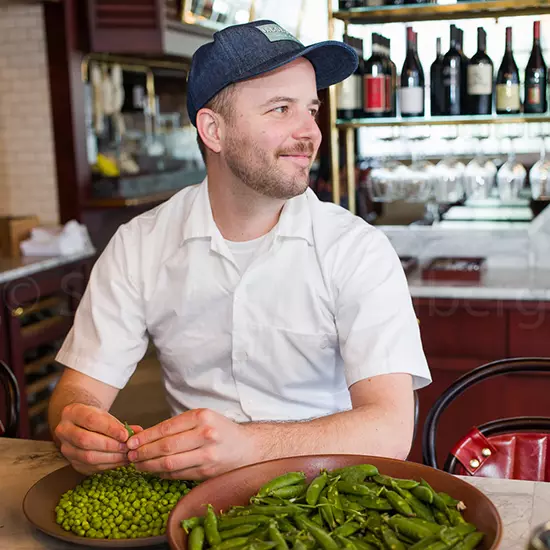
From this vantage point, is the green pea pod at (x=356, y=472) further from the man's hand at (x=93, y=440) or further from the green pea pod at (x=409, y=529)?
the man's hand at (x=93, y=440)

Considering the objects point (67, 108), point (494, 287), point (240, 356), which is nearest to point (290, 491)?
point (240, 356)

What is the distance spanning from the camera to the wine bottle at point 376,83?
12.5 ft

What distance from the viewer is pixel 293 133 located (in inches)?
72.7

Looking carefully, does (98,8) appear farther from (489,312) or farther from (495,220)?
(489,312)

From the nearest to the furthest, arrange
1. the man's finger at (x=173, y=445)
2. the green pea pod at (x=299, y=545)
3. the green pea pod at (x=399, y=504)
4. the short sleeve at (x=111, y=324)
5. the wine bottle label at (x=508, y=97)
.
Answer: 1. the green pea pod at (x=299, y=545)
2. the green pea pod at (x=399, y=504)
3. the man's finger at (x=173, y=445)
4. the short sleeve at (x=111, y=324)
5. the wine bottle label at (x=508, y=97)

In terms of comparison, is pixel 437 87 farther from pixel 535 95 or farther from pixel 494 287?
pixel 494 287

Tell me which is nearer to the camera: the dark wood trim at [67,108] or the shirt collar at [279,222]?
the shirt collar at [279,222]

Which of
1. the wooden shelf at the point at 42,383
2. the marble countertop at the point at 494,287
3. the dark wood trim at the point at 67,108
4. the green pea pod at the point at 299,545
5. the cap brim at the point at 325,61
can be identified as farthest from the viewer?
the dark wood trim at the point at 67,108

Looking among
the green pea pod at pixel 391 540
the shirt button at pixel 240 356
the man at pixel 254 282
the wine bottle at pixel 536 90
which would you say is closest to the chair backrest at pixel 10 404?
the man at pixel 254 282

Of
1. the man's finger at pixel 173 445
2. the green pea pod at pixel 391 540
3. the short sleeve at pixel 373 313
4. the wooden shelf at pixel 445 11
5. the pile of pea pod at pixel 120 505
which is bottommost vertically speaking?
the pile of pea pod at pixel 120 505

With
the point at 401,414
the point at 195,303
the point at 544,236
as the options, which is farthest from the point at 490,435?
the point at 544,236

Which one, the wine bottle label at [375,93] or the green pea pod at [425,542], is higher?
the wine bottle label at [375,93]

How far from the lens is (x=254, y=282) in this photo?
191 centimetres

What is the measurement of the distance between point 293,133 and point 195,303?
0.42 meters
